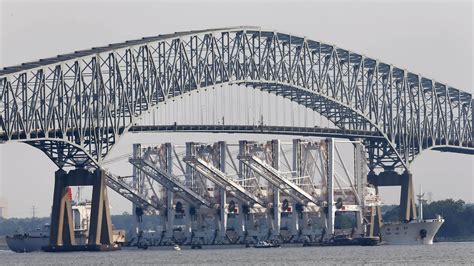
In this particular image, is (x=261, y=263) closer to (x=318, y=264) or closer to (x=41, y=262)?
(x=318, y=264)

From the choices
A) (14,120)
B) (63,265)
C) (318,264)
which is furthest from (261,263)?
(14,120)

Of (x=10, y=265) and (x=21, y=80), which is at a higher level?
(x=21, y=80)

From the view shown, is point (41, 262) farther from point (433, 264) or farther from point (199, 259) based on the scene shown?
point (433, 264)

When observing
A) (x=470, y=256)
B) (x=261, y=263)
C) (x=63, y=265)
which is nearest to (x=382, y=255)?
(x=470, y=256)

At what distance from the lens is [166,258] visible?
199m

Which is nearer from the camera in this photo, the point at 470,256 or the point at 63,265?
the point at 63,265

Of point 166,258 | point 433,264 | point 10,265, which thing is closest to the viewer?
point 433,264

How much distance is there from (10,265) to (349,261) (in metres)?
31.9

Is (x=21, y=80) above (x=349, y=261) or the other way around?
above

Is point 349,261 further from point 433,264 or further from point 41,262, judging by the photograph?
point 41,262

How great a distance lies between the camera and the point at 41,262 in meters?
188

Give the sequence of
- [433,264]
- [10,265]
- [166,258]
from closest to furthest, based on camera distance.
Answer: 1. [433,264]
2. [10,265]
3. [166,258]

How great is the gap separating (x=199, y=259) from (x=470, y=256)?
2558 centimetres

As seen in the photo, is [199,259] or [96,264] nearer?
[96,264]
